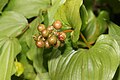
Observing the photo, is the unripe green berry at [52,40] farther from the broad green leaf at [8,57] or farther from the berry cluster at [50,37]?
the broad green leaf at [8,57]

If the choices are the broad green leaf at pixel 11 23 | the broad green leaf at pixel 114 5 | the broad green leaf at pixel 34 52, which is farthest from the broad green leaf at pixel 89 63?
the broad green leaf at pixel 114 5

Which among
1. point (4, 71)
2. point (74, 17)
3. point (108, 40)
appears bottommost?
point (4, 71)

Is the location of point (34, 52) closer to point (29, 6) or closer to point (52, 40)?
point (29, 6)

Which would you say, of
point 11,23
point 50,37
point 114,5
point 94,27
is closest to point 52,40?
point 50,37

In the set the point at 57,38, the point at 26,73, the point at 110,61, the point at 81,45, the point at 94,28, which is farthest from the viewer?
the point at 94,28

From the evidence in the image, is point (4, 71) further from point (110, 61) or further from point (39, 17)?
point (110, 61)

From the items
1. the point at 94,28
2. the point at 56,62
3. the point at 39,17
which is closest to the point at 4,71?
the point at 56,62
